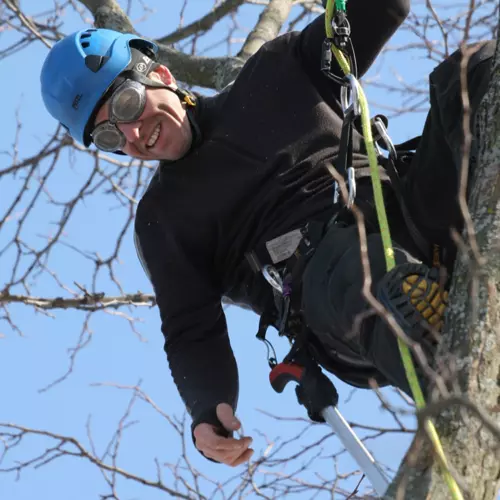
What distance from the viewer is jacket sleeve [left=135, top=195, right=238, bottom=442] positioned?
334 centimetres

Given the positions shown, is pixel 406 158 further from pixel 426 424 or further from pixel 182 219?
pixel 426 424

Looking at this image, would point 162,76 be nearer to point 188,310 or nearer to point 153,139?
point 153,139

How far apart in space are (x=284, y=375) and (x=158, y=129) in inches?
39.9

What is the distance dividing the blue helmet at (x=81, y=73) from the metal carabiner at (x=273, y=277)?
0.87m

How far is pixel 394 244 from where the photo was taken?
239 cm

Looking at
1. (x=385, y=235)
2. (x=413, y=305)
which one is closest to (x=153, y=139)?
(x=385, y=235)

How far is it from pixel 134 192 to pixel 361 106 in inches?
103

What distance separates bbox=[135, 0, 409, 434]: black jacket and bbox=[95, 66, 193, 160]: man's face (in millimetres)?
58

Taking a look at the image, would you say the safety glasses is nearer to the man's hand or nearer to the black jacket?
the black jacket

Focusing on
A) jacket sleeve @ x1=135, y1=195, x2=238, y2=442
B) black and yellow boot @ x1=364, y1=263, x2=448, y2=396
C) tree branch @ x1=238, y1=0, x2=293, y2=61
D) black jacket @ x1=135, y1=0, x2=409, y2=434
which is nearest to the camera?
black and yellow boot @ x1=364, y1=263, x2=448, y2=396

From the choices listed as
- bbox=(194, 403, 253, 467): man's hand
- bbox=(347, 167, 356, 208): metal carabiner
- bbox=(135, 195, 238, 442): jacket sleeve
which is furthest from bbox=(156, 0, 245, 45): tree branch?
bbox=(347, 167, 356, 208): metal carabiner

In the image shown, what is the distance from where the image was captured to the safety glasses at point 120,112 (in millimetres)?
3381

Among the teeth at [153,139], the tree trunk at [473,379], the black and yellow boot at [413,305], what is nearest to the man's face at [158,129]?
the teeth at [153,139]

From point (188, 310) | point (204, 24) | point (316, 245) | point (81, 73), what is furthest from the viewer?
point (204, 24)
